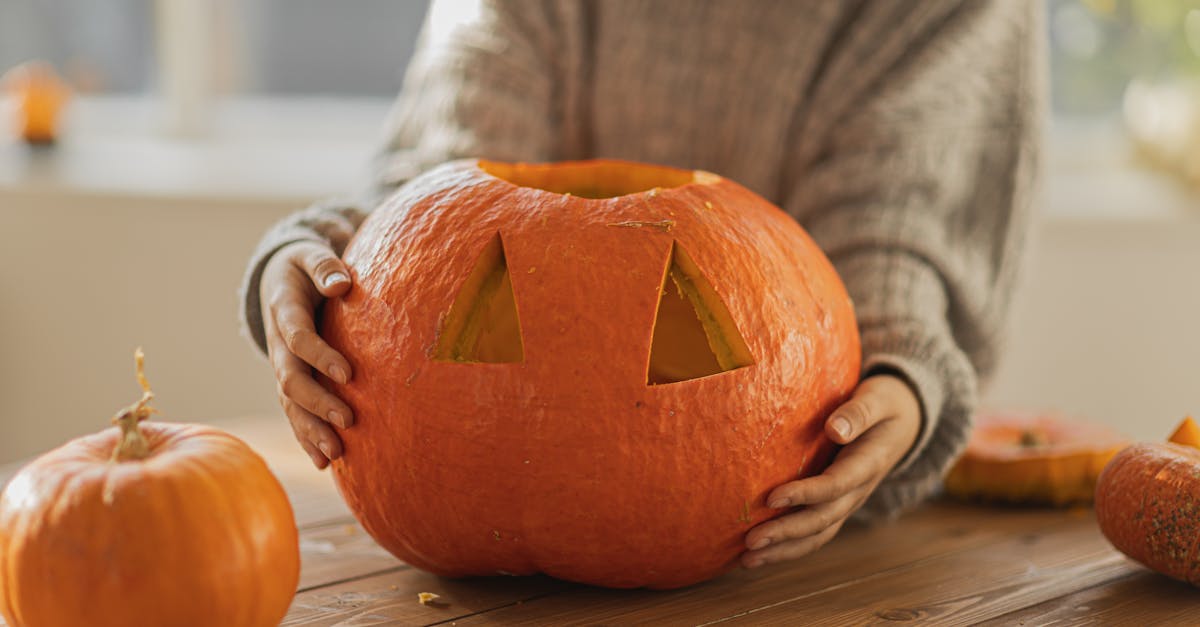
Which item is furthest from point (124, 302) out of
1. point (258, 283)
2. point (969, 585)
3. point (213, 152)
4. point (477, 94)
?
point (969, 585)

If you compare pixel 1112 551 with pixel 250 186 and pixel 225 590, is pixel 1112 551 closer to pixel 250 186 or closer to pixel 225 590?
pixel 225 590

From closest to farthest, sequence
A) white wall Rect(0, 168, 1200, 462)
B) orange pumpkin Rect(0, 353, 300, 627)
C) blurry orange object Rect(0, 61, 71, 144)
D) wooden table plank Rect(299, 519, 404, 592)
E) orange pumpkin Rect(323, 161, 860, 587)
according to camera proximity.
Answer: orange pumpkin Rect(0, 353, 300, 627), orange pumpkin Rect(323, 161, 860, 587), wooden table plank Rect(299, 519, 404, 592), white wall Rect(0, 168, 1200, 462), blurry orange object Rect(0, 61, 71, 144)

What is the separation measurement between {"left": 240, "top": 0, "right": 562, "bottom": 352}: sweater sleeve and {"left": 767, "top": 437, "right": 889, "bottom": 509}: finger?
21.0 inches

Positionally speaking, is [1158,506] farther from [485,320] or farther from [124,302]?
[124,302]

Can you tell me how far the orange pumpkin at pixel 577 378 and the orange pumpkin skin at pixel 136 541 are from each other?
0.40 ft

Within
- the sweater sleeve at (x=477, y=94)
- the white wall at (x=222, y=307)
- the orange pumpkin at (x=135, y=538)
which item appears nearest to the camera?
the orange pumpkin at (x=135, y=538)

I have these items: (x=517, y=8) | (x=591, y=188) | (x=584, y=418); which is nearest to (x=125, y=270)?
(x=517, y=8)

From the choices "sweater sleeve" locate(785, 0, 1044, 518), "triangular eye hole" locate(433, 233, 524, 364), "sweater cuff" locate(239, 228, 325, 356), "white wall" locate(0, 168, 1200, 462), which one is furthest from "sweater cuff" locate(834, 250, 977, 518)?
"white wall" locate(0, 168, 1200, 462)

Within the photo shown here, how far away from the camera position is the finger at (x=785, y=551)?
2.47 feet

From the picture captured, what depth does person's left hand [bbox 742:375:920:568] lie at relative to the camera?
73 centimetres

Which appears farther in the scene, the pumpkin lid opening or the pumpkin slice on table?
the pumpkin slice on table

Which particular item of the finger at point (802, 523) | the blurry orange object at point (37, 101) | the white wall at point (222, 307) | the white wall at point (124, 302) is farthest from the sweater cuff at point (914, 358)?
the blurry orange object at point (37, 101)

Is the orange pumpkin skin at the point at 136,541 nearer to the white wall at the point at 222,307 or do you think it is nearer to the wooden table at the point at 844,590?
the wooden table at the point at 844,590

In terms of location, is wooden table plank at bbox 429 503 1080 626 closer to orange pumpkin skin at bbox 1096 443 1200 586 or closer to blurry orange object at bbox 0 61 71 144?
orange pumpkin skin at bbox 1096 443 1200 586
